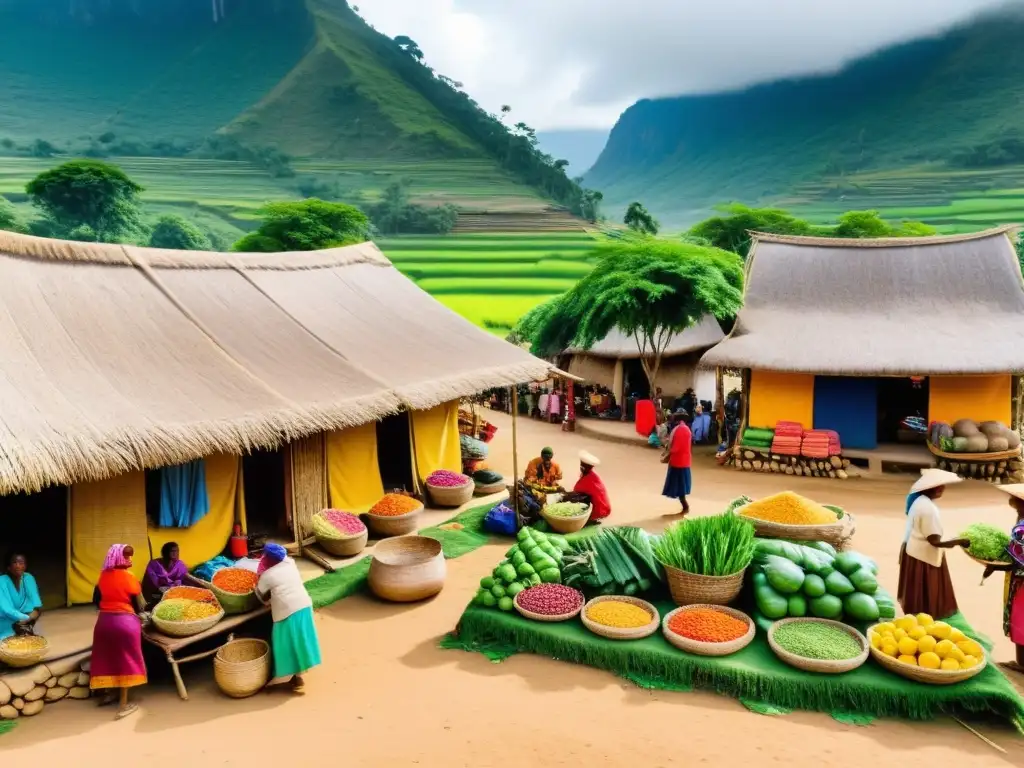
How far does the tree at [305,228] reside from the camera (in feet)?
123

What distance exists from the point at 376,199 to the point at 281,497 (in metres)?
64.2

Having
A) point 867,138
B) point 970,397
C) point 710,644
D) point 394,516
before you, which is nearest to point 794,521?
point 710,644

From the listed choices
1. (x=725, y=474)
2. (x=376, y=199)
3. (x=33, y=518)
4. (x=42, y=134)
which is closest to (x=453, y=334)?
(x=725, y=474)

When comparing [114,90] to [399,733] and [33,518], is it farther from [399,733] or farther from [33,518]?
[399,733]

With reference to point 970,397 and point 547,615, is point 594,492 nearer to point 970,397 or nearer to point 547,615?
point 547,615

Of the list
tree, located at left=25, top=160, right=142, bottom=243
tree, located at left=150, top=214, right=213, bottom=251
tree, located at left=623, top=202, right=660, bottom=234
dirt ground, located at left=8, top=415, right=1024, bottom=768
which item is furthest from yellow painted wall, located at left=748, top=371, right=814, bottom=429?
tree, located at left=150, top=214, right=213, bottom=251

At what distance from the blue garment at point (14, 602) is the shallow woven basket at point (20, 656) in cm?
24

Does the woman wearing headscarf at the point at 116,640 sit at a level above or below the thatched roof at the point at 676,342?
below

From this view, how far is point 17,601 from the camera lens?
6559 millimetres

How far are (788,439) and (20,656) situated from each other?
11929 mm

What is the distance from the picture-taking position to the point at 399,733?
5793 mm

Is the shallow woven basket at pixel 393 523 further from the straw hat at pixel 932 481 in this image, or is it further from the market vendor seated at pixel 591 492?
the straw hat at pixel 932 481

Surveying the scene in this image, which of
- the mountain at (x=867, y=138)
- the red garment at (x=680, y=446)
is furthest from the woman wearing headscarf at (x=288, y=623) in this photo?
the mountain at (x=867, y=138)

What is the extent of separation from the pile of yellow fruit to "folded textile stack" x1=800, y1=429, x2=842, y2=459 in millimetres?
7611
